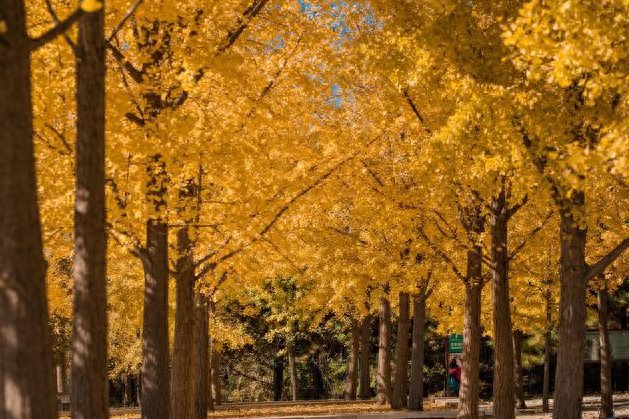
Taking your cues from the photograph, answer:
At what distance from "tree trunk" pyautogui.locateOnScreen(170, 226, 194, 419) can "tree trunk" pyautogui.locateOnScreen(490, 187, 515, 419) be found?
17.7ft

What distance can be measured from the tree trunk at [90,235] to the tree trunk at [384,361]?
62.4 ft

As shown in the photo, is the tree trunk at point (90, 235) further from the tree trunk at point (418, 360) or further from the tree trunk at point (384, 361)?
the tree trunk at point (384, 361)

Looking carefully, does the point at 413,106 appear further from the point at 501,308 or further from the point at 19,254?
the point at 19,254

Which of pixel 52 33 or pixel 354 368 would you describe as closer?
pixel 52 33

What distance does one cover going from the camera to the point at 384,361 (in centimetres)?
2572

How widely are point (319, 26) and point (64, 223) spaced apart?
4.61 meters

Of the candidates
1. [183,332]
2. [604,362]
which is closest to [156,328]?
[183,332]

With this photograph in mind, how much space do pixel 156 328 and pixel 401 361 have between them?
13176mm

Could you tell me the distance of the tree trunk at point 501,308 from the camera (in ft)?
49.1

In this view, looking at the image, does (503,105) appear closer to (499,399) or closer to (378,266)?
(499,399)

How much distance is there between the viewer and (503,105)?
10562mm

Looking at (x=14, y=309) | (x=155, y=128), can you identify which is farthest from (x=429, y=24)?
(x=14, y=309)

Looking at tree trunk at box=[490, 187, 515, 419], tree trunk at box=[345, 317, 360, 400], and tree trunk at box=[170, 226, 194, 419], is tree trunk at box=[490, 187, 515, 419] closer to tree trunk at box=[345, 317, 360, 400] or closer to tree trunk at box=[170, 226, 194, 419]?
tree trunk at box=[170, 226, 194, 419]

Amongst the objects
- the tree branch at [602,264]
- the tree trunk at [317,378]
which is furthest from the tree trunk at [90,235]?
the tree trunk at [317,378]
